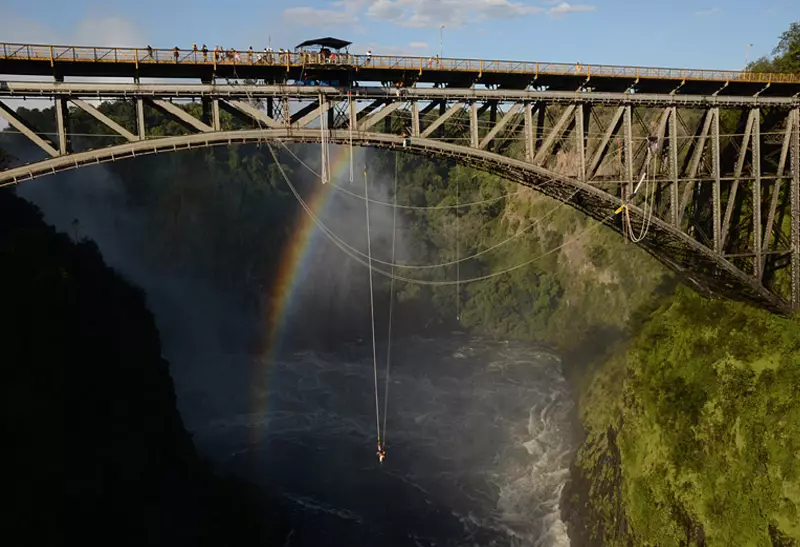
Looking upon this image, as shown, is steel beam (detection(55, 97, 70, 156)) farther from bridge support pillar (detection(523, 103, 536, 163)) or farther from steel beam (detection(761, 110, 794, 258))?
steel beam (detection(761, 110, 794, 258))

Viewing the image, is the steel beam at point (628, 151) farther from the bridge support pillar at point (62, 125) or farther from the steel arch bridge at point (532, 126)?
the bridge support pillar at point (62, 125)

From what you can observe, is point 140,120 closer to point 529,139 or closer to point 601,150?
point 529,139

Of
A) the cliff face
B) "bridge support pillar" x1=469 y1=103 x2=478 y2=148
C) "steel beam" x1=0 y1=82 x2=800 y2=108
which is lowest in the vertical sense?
the cliff face

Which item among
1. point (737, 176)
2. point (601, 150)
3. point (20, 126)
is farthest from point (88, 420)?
point (737, 176)

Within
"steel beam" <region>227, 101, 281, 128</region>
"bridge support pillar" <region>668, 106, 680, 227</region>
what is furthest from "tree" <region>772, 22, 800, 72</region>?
"steel beam" <region>227, 101, 281, 128</region>

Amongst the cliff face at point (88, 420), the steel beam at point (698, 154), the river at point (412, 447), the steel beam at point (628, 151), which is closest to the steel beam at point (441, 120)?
the steel beam at point (628, 151)

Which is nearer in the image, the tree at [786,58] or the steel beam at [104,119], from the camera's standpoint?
the steel beam at [104,119]
